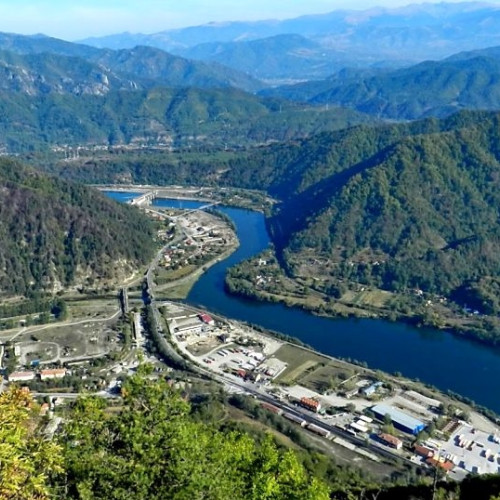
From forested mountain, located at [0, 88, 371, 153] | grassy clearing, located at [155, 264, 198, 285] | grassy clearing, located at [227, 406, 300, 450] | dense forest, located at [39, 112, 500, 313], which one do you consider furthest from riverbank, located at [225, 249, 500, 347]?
forested mountain, located at [0, 88, 371, 153]

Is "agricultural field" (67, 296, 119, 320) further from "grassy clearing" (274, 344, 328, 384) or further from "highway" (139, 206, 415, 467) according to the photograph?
"grassy clearing" (274, 344, 328, 384)

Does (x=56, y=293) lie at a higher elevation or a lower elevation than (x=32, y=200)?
lower

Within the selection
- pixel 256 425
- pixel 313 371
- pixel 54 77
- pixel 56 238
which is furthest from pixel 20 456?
pixel 54 77

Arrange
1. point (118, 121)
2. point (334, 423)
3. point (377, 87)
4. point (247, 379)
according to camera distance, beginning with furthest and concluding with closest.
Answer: point (377, 87) → point (118, 121) → point (247, 379) → point (334, 423)

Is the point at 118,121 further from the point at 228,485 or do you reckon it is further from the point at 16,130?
the point at 228,485

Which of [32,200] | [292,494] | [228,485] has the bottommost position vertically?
[32,200]

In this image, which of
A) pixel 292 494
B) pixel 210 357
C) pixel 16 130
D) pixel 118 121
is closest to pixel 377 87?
pixel 118 121

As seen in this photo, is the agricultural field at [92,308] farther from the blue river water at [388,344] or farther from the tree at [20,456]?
the tree at [20,456]
